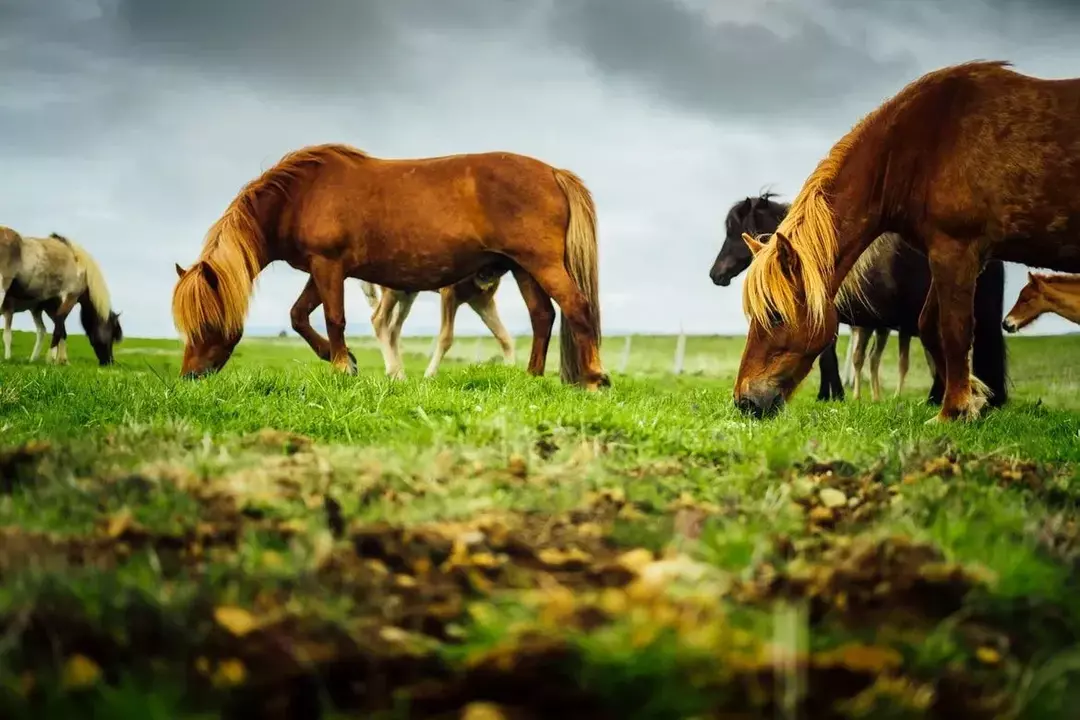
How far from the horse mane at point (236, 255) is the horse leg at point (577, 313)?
9.16 ft

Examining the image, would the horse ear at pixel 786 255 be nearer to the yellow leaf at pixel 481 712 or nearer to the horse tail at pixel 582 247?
the horse tail at pixel 582 247

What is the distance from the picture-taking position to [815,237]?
6.59m

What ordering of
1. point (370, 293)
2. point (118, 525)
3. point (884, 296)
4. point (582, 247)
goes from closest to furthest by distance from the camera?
point (118, 525), point (582, 247), point (884, 296), point (370, 293)

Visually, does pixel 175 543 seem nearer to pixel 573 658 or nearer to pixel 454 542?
pixel 454 542

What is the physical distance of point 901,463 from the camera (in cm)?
417

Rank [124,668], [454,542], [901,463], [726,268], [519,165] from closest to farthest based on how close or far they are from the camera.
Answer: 1. [124,668]
2. [454,542]
3. [901,463]
4. [519,165]
5. [726,268]

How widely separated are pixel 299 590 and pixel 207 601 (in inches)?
8.5

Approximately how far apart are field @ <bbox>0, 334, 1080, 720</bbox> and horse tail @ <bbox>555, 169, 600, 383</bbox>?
4.64 metres

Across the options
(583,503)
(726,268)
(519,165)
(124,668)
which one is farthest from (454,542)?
(726,268)

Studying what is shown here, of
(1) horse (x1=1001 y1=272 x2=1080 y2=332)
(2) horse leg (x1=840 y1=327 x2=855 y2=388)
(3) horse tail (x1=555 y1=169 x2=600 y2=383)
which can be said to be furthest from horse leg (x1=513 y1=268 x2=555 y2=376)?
(1) horse (x1=1001 y1=272 x2=1080 y2=332)

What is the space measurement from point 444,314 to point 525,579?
1098 cm

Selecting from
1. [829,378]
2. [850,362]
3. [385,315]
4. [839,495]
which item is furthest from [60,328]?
[839,495]

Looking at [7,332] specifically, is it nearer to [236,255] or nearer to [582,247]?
[236,255]

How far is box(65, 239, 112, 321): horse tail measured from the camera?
16.5 m
